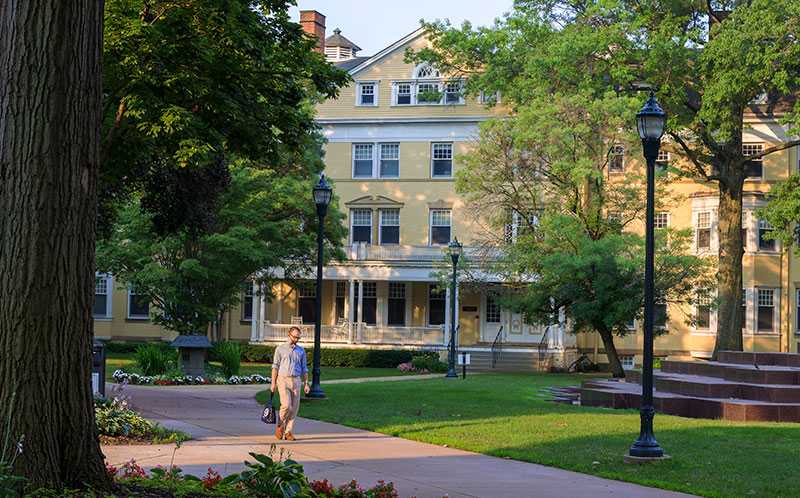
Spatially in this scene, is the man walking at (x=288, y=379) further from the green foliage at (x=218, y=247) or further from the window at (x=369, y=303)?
the window at (x=369, y=303)

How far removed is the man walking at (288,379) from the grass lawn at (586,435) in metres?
1.86

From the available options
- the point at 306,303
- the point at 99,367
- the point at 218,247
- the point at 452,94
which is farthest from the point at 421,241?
the point at 99,367

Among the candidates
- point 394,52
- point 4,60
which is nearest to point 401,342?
point 394,52

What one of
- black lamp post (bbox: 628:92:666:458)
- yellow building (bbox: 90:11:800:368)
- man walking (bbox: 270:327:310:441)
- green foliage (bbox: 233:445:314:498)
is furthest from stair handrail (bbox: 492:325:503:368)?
green foliage (bbox: 233:445:314:498)

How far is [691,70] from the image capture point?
39.5 m

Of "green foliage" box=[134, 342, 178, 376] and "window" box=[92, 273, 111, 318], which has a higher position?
"window" box=[92, 273, 111, 318]

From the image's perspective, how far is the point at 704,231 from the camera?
49500 millimetres

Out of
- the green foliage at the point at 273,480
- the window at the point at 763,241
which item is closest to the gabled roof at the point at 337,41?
→ the window at the point at 763,241

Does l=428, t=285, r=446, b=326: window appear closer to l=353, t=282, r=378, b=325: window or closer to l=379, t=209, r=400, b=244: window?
l=353, t=282, r=378, b=325: window

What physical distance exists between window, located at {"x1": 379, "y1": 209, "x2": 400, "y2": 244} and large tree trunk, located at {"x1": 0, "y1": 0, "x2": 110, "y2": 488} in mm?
44737

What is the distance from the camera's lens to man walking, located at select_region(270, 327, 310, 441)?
16125mm

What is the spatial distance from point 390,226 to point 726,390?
3174cm

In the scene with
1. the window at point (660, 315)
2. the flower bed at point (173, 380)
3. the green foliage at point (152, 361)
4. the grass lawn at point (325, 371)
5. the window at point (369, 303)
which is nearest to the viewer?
the flower bed at point (173, 380)

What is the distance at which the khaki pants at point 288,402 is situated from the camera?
52.8ft
